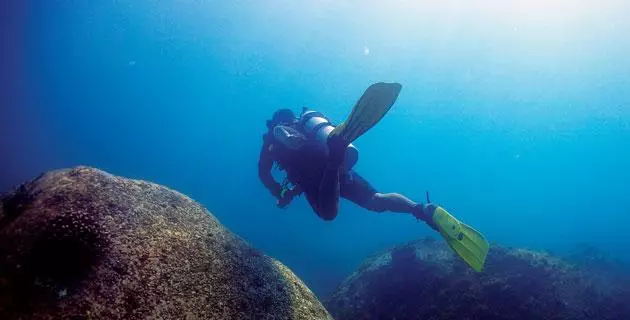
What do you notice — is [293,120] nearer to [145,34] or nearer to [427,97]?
[145,34]

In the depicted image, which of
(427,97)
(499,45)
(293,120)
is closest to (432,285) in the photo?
(293,120)

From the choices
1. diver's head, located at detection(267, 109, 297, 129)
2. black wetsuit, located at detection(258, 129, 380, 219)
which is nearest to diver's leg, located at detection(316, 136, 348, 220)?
black wetsuit, located at detection(258, 129, 380, 219)

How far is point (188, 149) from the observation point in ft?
425

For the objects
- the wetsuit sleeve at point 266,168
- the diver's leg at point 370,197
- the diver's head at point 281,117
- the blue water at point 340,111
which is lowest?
the diver's leg at point 370,197

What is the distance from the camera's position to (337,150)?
528cm

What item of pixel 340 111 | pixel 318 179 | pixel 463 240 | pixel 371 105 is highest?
pixel 340 111

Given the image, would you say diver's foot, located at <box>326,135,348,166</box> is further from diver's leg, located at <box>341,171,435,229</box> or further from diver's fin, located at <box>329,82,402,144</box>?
diver's leg, located at <box>341,171,435,229</box>

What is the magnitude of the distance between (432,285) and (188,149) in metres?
131

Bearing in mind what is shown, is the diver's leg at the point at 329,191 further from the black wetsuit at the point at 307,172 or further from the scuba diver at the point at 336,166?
the black wetsuit at the point at 307,172

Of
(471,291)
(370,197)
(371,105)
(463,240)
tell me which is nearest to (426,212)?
(463,240)

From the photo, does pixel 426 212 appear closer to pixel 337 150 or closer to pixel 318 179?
pixel 318 179

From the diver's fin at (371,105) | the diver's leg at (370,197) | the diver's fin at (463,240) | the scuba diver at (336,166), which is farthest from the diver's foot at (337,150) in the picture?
the diver's fin at (463,240)

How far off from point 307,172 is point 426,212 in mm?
2305

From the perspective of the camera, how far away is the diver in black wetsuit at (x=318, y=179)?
543 cm
